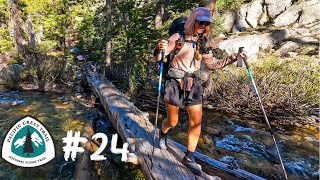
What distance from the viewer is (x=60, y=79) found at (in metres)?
14.6

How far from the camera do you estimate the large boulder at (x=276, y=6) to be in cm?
2272

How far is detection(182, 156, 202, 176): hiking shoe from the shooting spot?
411 centimetres

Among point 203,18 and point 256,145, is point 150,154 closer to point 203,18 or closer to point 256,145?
point 203,18

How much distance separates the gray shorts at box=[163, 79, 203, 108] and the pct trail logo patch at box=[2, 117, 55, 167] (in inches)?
113

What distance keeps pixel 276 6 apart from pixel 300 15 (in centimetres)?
217

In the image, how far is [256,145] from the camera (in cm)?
691

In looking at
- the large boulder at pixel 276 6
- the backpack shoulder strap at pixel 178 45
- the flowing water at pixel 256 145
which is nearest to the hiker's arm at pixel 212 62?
the backpack shoulder strap at pixel 178 45

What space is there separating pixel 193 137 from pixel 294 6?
2180 cm

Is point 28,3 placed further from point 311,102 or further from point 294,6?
point 311,102

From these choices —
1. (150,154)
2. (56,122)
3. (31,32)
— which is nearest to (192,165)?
(150,154)

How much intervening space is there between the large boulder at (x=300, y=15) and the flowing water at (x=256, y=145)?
52.7ft

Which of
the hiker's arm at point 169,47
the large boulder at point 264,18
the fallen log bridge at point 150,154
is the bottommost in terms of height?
the fallen log bridge at point 150,154

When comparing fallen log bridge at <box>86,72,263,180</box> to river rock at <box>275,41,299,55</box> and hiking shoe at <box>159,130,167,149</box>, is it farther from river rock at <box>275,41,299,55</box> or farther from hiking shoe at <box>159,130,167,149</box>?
river rock at <box>275,41,299,55</box>

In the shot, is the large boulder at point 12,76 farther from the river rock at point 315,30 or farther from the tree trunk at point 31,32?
the river rock at point 315,30
